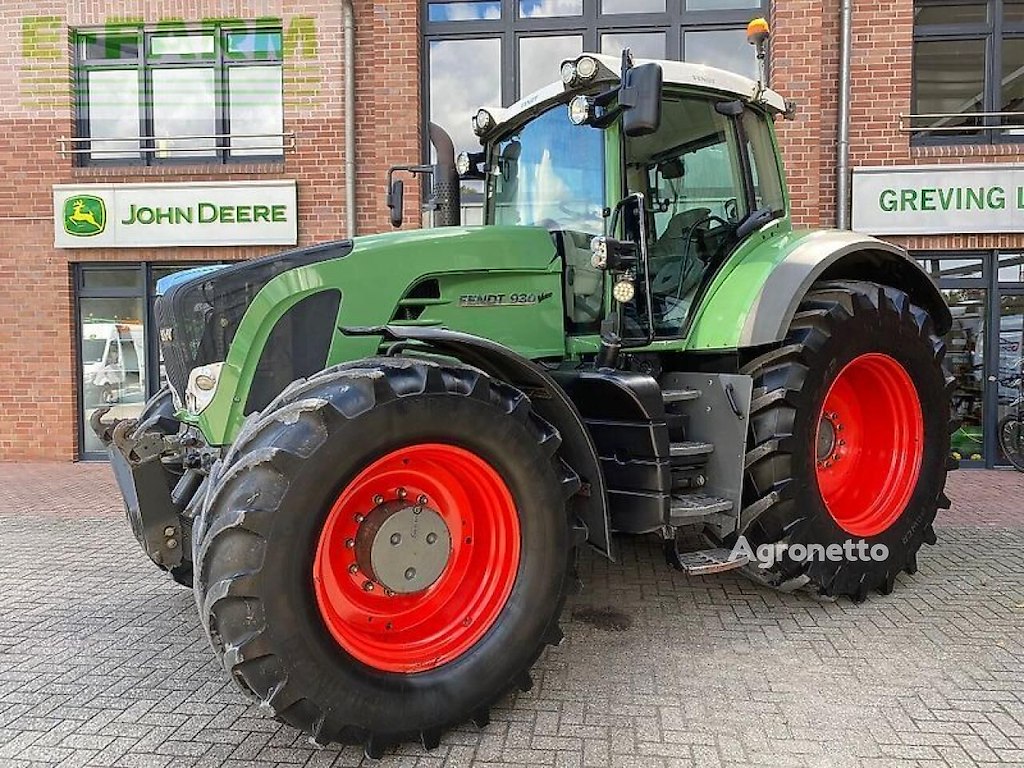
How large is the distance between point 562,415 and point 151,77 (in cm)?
873

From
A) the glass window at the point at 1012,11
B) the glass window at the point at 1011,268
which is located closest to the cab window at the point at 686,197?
the glass window at the point at 1011,268

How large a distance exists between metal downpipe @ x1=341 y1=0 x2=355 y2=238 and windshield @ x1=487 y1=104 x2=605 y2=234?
4.92 meters

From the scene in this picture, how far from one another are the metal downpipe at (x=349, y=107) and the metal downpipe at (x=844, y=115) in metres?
5.37

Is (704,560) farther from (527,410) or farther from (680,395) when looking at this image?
(527,410)

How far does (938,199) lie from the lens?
871cm

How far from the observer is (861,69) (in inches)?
348

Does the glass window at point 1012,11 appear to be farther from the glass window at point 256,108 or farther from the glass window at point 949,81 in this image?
the glass window at point 256,108

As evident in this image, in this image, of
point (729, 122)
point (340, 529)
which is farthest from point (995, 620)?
point (340, 529)

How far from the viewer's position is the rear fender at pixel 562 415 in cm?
327

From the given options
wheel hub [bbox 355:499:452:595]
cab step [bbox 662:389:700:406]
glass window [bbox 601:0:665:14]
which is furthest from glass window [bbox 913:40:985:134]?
wheel hub [bbox 355:499:452:595]

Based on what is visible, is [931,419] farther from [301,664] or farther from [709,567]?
[301,664]

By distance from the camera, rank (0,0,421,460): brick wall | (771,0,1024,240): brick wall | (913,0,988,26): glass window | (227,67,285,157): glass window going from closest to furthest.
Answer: (771,0,1024,240): brick wall, (913,0,988,26): glass window, (0,0,421,460): brick wall, (227,67,285,157): glass window

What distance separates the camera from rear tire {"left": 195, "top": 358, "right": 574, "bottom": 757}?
2596mm

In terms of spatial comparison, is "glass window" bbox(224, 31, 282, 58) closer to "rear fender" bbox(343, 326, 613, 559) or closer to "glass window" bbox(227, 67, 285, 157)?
"glass window" bbox(227, 67, 285, 157)
